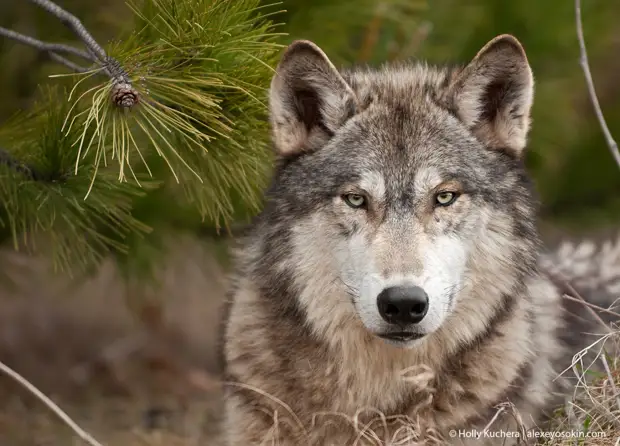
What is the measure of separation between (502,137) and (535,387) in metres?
1.10

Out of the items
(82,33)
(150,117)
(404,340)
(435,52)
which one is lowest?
(404,340)

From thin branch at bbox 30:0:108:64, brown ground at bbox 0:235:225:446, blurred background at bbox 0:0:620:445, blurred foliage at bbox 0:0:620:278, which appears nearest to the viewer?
thin branch at bbox 30:0:108:64

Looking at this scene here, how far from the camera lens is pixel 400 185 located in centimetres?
384

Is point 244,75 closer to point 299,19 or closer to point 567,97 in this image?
point 299,19

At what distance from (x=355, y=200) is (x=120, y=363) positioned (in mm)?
4155

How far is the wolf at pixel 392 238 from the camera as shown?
3877 mm

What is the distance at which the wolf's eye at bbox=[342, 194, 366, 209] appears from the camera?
3902 mm

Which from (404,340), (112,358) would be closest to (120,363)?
(112,358)

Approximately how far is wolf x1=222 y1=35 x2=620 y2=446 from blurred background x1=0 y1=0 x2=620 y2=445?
1446 mm

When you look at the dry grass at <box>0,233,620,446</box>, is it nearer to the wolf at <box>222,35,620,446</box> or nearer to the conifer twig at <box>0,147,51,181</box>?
the wolf at <box>222,35,620,446</box>

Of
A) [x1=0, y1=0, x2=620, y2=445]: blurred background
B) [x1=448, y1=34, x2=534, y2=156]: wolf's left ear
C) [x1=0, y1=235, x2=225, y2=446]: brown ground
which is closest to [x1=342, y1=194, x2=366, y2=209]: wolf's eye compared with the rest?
[x1=448, y1=34, x2=534, y2=156]: wolf's left ear

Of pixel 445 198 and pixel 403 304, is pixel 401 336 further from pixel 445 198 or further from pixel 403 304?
pixel 445 198

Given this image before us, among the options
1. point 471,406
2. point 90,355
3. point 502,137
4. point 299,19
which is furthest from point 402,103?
point 90,355

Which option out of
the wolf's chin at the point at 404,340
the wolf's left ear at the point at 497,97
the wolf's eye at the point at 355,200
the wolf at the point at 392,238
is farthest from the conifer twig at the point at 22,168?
the wolf's left ear at the point at 497,97
